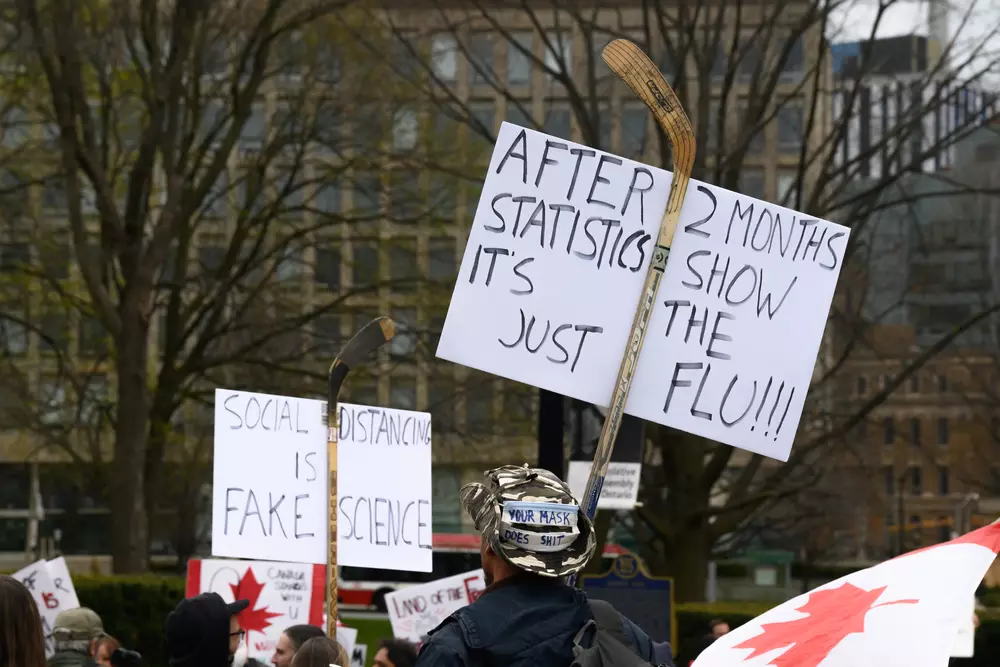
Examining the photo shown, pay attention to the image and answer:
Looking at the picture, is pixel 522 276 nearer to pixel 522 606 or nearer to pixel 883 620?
pixel 522 606

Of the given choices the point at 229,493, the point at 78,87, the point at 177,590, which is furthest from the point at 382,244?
the point at 229,493

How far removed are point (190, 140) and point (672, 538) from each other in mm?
8202

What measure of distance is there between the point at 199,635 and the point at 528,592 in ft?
6.11

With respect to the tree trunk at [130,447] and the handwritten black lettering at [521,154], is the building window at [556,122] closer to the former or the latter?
the tree trunk at [130,447]

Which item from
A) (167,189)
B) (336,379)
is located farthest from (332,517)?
(167,189)

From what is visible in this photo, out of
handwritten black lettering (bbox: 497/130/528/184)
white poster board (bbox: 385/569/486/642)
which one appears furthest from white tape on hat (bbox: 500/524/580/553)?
white poster board (bbox: 385/569/486/642)

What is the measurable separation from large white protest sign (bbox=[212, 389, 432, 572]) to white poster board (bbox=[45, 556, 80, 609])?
451cm

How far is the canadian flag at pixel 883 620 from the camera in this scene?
2.83 m

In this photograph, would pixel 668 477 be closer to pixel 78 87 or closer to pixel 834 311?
pixel 834 311

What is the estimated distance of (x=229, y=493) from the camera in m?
6.54

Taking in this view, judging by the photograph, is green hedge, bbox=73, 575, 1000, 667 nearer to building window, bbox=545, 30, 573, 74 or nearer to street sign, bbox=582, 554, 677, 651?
street sign, bbox=582, 554, 677, 651

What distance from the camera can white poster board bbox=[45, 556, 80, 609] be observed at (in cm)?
1084

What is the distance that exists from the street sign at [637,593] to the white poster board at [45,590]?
4.04m

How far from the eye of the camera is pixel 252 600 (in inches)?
414
